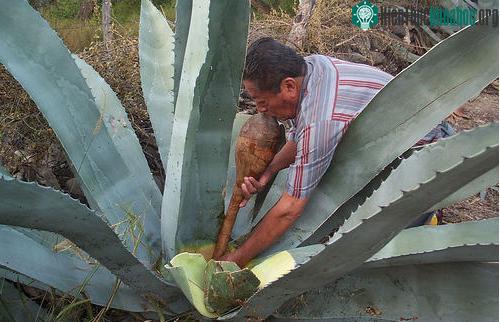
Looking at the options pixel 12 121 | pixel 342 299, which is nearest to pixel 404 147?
pixel 342 299

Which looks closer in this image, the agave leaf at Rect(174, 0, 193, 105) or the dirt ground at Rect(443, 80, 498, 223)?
the agave leaf at Rect(174, 0, 193, 105)

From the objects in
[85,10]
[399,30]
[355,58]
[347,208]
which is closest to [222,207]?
[347,208]

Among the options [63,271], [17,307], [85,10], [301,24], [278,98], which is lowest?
[17,307]

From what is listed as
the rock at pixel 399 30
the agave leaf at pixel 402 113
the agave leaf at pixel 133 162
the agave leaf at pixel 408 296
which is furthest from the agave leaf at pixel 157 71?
the rock at pixel 399 30

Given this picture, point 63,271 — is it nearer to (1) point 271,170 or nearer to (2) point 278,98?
(1) point 271,170

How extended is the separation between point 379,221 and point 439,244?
28 cm

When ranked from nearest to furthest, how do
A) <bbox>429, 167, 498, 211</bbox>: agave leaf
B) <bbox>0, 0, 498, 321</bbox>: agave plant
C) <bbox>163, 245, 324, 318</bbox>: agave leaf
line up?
<bbox>0, 0, 498, 321</bbox>: agave plant, <bbox>163, 245, 324, 318</bbox>: agave leaf, <bbox>429, 167, 498, 211</bbox>: agave leaf

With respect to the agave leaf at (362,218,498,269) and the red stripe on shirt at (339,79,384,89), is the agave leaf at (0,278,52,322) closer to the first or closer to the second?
the agave leaf at (362,218,498,269)

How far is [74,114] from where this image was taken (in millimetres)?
1680

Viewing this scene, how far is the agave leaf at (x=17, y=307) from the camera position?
5.28 ft

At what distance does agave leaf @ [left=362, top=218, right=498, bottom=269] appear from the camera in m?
1.33

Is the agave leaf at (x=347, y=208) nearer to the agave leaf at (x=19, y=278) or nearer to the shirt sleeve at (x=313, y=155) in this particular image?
the shirt sleeve at (x=313, y=155)

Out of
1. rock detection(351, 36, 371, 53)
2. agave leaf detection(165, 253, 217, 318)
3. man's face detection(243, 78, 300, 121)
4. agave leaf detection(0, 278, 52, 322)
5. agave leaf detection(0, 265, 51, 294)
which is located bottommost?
agave leaf detection(0, 278, 52, 322)

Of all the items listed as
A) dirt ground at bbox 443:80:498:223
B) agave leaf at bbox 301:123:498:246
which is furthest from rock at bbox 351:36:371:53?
agave leaf at bbox 301:123:498:246
